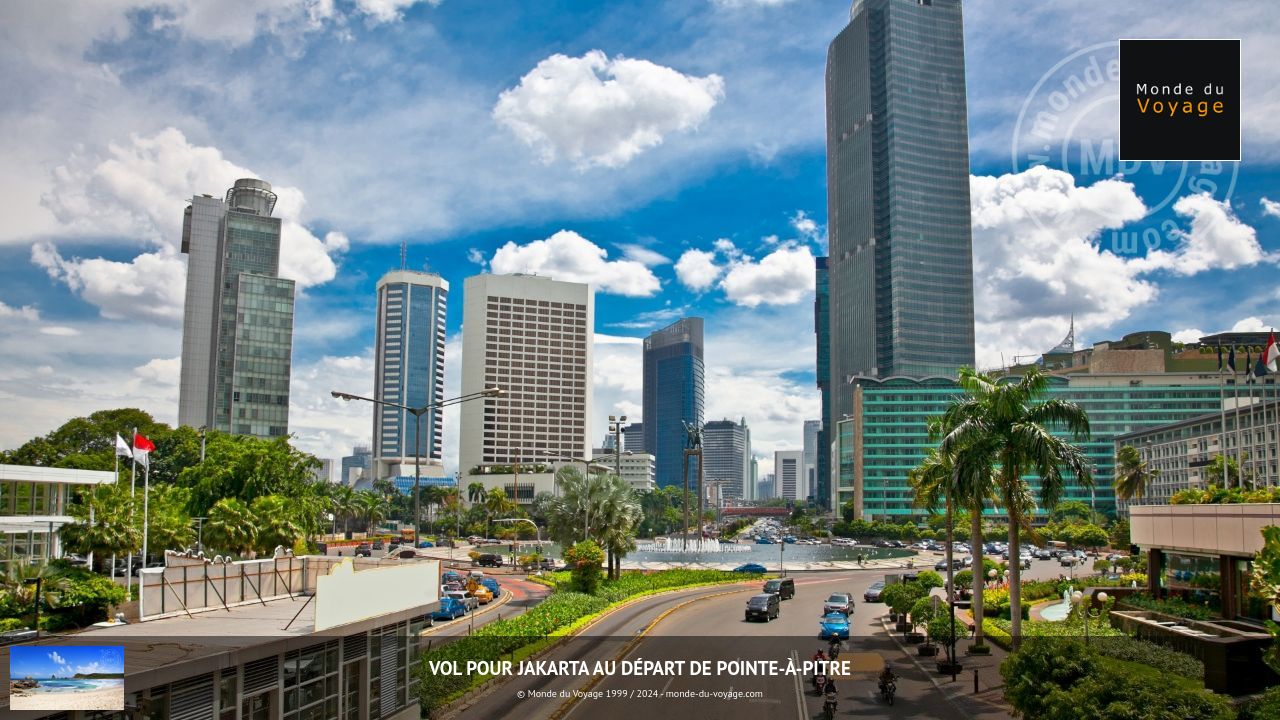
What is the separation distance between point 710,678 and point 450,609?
22.6 metres

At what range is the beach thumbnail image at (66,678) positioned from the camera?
42.2 feet

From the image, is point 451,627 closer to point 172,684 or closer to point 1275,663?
point 172,684

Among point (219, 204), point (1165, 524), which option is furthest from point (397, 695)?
point (219, 204)

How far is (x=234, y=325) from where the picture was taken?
16125 centimetres

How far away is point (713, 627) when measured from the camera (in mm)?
45094

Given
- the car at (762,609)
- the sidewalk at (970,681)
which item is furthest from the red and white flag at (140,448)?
the sidewalk at (970,681)

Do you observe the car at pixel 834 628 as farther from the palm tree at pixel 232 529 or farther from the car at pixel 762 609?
the palm tree at pixel 232 529

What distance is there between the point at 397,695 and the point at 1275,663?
2143 cm

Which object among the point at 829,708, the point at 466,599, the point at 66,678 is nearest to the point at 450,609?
the point at 466,599

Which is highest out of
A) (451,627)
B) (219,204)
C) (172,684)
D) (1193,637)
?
(219,204)

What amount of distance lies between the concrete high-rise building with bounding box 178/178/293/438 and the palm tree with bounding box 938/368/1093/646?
14940cm

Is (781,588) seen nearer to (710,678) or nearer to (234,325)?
(710,678)

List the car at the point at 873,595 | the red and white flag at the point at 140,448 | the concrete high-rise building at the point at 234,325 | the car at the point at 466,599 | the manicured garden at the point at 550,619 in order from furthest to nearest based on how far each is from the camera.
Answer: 1. the concrete high-rise building at the point at 234,325
2. the car at the point at 873,595
3. the car at the point at 466,599
4. the red and white flag at the point at 140,448
5. the manicured garden at the point at 550,619

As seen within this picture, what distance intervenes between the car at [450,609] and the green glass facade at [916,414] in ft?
508
